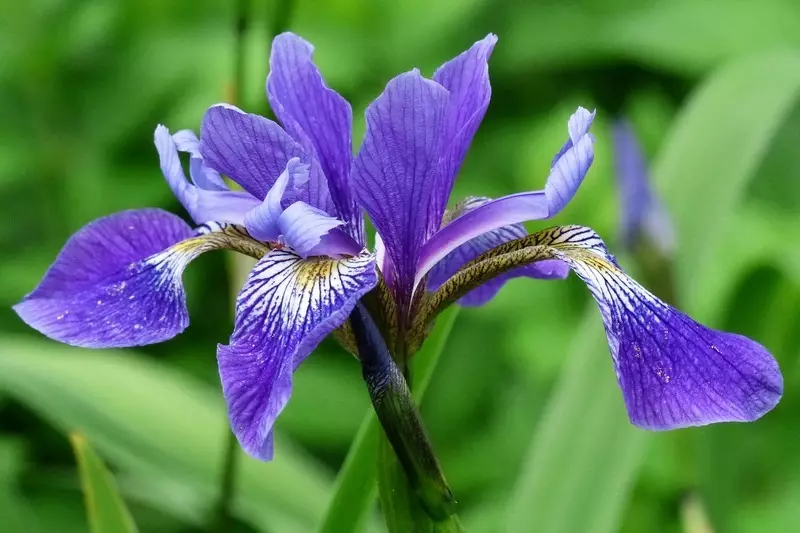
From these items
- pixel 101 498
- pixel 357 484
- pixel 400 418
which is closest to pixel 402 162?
pixel 400 418

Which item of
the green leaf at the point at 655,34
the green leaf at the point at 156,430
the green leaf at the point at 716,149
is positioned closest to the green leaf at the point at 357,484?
the green leaf at the point at 156,430

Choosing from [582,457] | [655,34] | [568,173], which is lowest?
[582,457]

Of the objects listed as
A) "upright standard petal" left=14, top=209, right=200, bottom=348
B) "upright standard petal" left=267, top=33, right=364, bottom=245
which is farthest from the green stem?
"upright standard petal" left=267, top=33, right=364, bottom=245

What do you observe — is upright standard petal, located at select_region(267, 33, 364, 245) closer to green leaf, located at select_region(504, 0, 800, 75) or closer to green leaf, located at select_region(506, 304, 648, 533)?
green leaf, located at select_region(506, 304, 648, 533)

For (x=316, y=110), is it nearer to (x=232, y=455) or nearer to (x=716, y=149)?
(x=232, y=455)

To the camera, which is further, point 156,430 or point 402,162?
point 156,430

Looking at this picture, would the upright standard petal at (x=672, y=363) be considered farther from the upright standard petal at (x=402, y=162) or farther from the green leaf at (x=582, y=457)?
the green leaf at (x=582, y=457)

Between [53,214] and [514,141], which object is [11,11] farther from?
[514,141]
